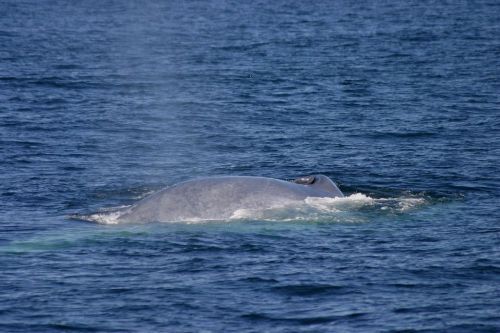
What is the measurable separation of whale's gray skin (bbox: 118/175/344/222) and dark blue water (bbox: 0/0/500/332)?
0.45 meters

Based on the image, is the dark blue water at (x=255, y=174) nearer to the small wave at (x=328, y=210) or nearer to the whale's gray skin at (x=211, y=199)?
the small wave at (x=328, y=210)

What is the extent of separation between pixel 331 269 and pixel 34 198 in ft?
33.0

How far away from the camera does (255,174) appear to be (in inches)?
1407

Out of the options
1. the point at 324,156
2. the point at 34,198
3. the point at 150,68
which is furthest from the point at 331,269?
the point at 150,68

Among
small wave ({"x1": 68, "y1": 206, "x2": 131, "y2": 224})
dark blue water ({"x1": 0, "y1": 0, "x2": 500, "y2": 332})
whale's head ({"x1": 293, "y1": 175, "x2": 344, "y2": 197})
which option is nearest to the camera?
dark blue water ({"x1": 0, "y1": 0, "x2": 500, "y2": 332})

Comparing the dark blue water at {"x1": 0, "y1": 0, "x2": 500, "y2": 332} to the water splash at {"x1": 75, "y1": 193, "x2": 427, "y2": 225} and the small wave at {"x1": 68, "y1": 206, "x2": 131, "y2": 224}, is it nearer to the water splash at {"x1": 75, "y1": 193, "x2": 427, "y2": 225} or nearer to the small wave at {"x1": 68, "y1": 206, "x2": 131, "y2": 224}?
the water splash at {"x1": 75, "y1": 193, "x2": 427, "y2": 225}

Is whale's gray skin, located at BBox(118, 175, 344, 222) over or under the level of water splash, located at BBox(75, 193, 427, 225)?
over

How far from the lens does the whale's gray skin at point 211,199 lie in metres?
28.3

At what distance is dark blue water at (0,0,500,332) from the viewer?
2302 centimetres

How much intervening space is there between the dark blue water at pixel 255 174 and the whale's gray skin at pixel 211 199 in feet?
1.49

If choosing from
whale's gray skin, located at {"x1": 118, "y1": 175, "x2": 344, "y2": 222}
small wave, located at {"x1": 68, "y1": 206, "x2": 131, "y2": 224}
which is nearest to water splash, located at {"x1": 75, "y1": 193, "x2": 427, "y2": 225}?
small wave, located at {"x1": 68, "y1": 206, "x2": 131, "y2": 224}

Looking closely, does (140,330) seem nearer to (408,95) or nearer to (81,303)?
(81,303)

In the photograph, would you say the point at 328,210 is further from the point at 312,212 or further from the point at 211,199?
the point at 211,199

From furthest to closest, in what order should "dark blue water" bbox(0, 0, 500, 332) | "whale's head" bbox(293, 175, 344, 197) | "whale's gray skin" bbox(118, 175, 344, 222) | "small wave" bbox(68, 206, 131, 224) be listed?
"whale's head" bbox(293, 175, 344, 197), "small wave" bbox(68, 206, 131, 224), "whale's gray skin" bbox(118, 175, 344, 222), "dark blue water" bbox(0, 0, 500, 332)
